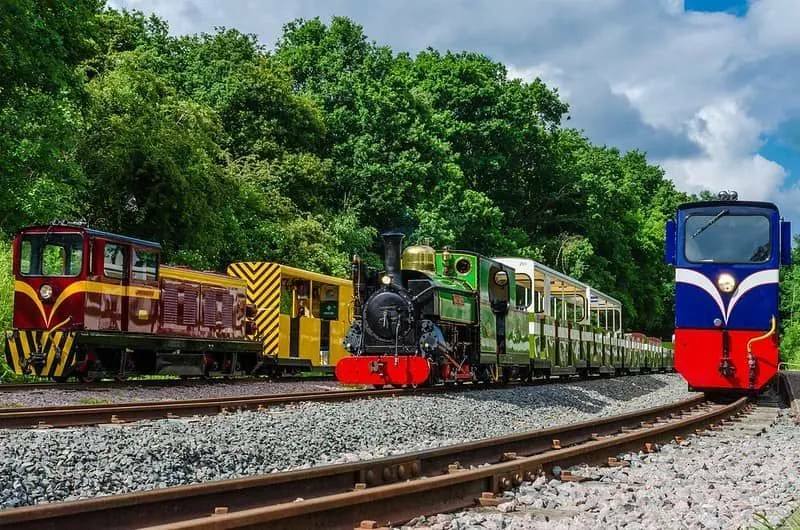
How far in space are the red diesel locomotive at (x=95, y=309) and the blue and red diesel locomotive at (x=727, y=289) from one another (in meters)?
10.2

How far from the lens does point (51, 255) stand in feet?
55.7

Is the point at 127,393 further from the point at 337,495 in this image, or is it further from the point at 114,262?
the point at 337,495

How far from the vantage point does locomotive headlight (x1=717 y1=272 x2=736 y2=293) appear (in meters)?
16.2

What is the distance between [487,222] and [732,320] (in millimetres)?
26155

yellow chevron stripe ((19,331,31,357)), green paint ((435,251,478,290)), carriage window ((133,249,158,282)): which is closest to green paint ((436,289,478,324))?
green paint ((435,251,478,290))

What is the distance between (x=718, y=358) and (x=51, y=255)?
40.5ft

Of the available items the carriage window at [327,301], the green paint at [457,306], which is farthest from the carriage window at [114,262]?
the carriage window at [327,301]

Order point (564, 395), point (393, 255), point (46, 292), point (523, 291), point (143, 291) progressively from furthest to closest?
1. point (523, 291)
2. point (143, 291)
3. point (564, 395)
4. point (393, 255)
5. point (46, 292)

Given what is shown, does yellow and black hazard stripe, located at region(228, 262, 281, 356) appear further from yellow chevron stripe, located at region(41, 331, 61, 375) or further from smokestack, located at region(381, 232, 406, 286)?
yellow chevron stripe, located at region(41, 331, 61, 375)

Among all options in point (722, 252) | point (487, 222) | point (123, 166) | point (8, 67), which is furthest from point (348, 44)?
point (722, 252)

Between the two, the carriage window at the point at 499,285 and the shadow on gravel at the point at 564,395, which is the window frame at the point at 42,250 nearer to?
the shadow on gravel at the point at 564,395

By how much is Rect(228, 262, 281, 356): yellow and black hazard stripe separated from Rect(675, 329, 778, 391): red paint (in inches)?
422

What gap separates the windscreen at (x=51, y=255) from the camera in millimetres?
16828

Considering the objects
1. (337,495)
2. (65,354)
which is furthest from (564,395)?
(337,495)
